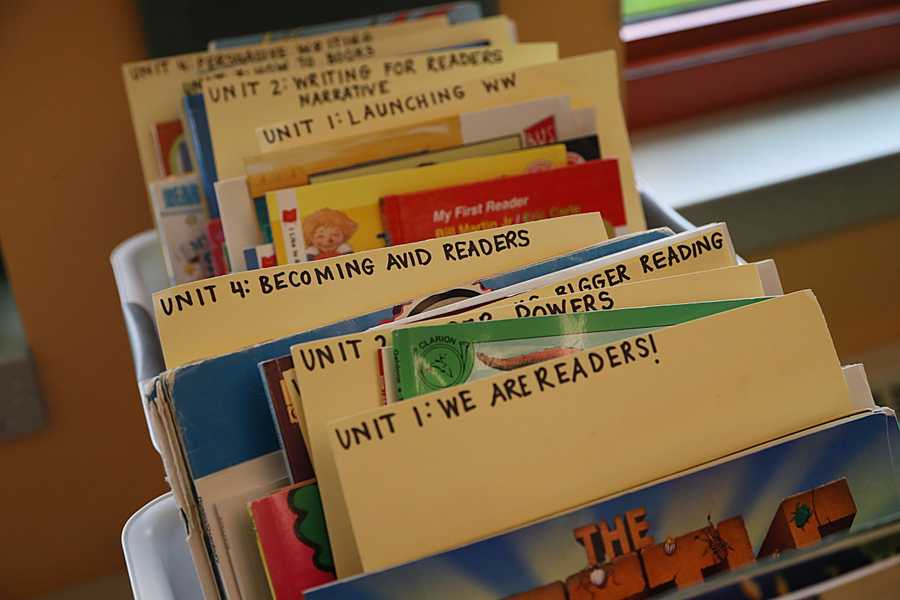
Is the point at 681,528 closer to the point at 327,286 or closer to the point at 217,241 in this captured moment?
the point at 327,286

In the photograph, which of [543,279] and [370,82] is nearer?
[543,279]

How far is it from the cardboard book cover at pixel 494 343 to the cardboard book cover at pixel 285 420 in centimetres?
5

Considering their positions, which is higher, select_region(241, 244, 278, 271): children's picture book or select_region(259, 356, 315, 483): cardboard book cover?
select_region(241, 244, 278, 271): children's picture book

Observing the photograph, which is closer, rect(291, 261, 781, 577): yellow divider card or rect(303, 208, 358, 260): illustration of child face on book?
rect(291, 261, 781, 577): yellow divider card

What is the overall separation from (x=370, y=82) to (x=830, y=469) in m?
0.46

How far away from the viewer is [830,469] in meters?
0.48

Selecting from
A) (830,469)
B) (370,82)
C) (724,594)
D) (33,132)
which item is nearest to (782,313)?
(830,469)

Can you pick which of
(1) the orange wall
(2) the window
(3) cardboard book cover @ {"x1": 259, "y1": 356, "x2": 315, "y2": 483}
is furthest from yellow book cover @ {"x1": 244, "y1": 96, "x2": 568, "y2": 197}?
(2) the window

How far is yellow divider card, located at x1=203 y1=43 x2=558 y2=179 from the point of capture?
756mm

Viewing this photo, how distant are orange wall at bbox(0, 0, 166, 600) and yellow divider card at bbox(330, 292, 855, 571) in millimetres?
941

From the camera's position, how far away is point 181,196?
83cm

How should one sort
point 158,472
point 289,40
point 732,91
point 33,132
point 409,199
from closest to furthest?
point 409,199 < point 289,40 < point 33,132 < point 158,472 < point 732,91

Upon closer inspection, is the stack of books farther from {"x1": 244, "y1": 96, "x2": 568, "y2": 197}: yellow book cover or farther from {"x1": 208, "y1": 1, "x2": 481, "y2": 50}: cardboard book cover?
{"x1": 208, "y1": 1, "x2": 481, "y2": 50}: cardboard book cover

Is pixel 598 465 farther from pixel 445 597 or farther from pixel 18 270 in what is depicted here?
pixel 18 270
